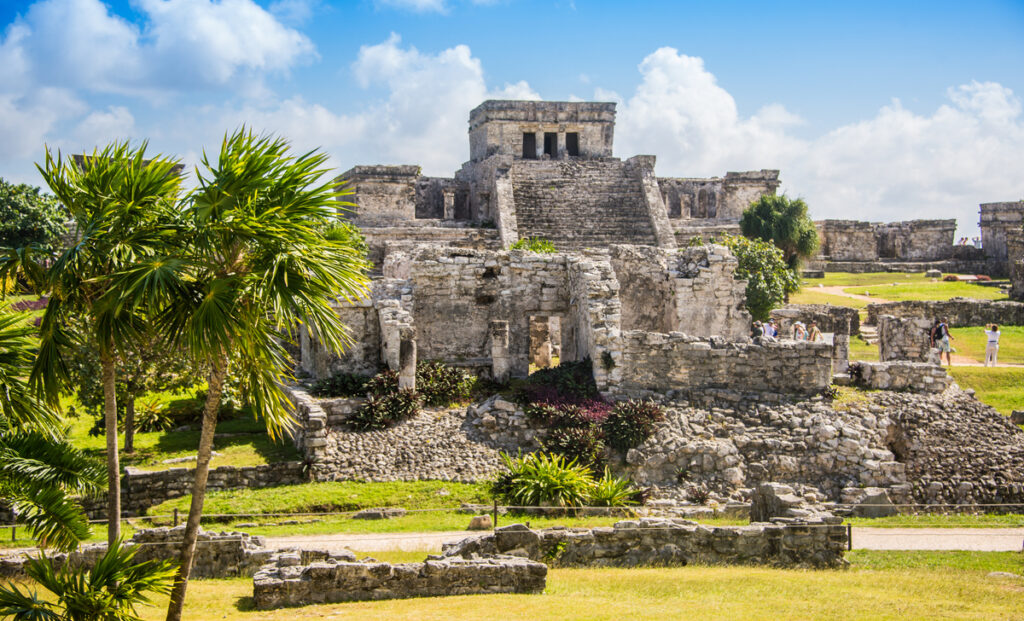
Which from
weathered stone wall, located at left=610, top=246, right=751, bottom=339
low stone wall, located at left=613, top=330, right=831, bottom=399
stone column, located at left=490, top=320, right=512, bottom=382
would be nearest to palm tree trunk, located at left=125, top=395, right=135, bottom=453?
stone column, located at left=490, top=320, right=512, bottom=382

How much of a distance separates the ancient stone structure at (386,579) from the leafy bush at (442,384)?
290 inches

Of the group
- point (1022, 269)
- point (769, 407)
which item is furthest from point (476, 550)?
point (1022, 269)

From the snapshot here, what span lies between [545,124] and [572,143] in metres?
1.29

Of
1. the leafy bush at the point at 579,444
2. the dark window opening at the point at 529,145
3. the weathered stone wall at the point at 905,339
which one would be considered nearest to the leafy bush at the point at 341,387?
the leafy bush at the point at 579,444

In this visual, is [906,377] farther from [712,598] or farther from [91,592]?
[91,592]

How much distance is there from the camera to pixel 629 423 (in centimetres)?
1567

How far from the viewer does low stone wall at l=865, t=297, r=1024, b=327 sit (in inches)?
1118

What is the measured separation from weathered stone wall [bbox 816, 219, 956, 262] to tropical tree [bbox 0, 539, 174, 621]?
131 ft

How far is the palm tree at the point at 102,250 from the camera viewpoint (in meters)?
8.15

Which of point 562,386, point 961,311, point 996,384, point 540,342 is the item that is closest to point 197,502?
point 562,386

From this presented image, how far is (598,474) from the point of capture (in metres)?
15.1

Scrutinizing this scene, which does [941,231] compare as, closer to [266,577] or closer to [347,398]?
[347,398]

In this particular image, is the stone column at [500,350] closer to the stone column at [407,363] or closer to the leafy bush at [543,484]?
the stone column at [407,363]

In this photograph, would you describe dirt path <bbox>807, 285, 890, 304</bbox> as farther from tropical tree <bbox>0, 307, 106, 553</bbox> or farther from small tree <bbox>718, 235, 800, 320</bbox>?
tropical tree <bbox>0, 307, 106, 553</bbox>
